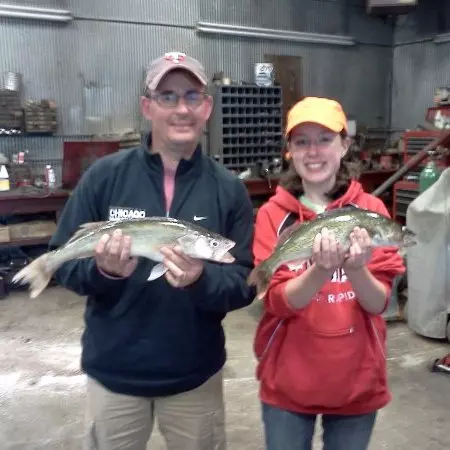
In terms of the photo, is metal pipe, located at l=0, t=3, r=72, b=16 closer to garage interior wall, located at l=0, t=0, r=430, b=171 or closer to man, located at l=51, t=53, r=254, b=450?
garage interior wall, located at l=0, t=0, r=430, b=171

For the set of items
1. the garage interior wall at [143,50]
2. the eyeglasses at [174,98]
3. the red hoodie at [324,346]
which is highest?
the garage interior wall at [143,50]

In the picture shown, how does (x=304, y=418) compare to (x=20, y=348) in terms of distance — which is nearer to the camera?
(x=304, y=418)

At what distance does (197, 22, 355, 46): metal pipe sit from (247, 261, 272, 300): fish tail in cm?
583

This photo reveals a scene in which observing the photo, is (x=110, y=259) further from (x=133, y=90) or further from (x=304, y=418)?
(x=133, y=90)

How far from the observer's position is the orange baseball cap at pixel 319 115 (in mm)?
1448

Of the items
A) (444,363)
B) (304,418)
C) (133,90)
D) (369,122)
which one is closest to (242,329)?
(444,363)

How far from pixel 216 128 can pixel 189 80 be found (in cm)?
482

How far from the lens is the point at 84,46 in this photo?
20.0 ft

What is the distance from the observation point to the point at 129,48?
6312 mm

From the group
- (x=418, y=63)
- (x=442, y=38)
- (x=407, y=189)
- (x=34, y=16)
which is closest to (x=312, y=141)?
(x=407, y=189)

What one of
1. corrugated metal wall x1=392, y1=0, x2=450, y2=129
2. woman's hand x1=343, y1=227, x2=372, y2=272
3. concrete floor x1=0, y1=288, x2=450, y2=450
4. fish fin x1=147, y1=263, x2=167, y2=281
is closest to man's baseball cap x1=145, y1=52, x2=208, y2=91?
fish fin x1=147, y1=263, x2=167, y2=281

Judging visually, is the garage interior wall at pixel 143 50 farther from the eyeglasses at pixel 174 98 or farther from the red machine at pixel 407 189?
the eyeglasses at pixel 174 98

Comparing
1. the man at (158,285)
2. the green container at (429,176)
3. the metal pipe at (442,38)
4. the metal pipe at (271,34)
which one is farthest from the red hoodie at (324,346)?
the metal pipe at (442,38)

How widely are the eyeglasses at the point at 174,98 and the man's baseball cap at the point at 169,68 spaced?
0.03 m
